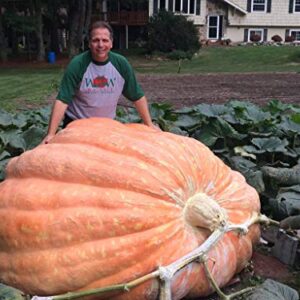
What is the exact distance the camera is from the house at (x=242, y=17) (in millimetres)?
41062

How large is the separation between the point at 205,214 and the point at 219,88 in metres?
14.4

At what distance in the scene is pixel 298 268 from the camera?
311 cm

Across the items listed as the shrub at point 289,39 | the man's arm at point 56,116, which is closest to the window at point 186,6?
the shrub at point 289,39

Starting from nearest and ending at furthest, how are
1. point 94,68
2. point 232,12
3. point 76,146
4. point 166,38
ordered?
point 76,146, point 94,68, point 166,38, point 232,12

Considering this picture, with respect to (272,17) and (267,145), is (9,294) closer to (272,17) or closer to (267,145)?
(267,145)

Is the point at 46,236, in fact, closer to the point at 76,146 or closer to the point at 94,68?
the point at 76,146

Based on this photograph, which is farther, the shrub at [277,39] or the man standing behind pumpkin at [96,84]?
the shrub at [277,39]

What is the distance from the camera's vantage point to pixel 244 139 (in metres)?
4.67

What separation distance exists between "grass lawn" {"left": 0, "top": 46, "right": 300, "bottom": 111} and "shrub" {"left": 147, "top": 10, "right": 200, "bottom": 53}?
0.83 meters

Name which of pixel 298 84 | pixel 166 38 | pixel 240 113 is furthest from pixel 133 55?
pixel 240 113

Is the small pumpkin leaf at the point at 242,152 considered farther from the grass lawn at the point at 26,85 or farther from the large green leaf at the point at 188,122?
the grass lawn at the point at 26,85

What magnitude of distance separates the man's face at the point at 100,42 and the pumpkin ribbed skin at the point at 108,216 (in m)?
1.06

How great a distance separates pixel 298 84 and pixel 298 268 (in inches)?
592

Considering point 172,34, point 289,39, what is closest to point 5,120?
point 172,34
